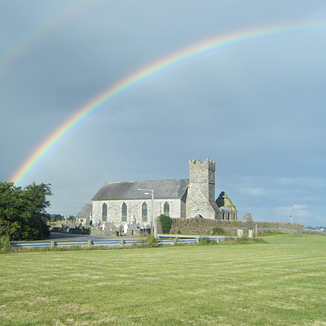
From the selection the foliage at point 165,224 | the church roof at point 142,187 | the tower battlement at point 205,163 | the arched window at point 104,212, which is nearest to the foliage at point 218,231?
the foliage at point 165,224

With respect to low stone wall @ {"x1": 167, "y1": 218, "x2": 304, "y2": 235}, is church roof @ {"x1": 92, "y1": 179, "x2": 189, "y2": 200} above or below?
above

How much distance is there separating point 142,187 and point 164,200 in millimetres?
6172

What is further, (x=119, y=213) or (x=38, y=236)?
(x=119, y=213)

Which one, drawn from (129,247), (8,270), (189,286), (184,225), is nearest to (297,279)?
(189,286)

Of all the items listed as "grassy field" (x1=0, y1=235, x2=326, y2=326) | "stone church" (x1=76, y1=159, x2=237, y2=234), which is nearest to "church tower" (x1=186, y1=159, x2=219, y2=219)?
"stone church" (x1=76, y1=159, x2=237, y2=234)

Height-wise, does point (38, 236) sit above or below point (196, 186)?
below

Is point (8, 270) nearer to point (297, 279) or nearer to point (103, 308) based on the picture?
point (103, 308)

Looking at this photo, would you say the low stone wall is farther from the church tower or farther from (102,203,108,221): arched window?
(102,203,108,221): arched window

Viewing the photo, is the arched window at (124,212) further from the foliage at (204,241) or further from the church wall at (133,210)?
the foliage at (204,241)

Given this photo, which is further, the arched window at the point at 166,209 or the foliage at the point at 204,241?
the arched window at the point at 166,209

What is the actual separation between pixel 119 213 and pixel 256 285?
71212mm

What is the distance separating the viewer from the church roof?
259 ft

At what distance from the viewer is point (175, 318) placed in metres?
8.46

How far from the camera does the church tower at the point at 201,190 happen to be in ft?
252
